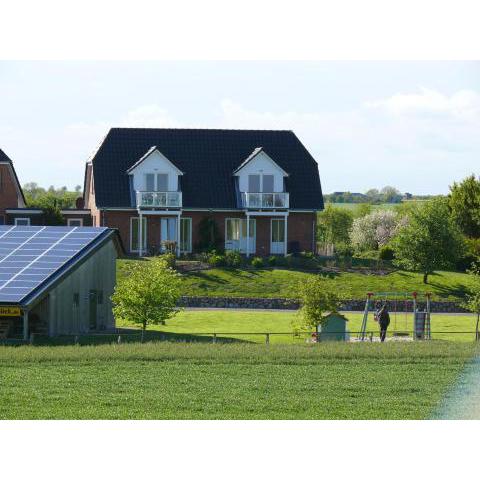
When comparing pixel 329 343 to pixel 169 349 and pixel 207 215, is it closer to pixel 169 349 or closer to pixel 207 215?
pixel 169 349

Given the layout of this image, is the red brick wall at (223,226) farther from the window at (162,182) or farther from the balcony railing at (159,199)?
the window at (162,182)

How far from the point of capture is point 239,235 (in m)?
66.1

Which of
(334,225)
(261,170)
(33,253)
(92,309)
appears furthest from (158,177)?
(334,225)

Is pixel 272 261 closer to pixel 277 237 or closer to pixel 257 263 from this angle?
pixel 257 263

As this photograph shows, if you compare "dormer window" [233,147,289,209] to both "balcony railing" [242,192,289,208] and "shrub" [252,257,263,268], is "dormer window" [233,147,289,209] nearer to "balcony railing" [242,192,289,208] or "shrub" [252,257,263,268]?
"balcony railing" [242,192,289,208]

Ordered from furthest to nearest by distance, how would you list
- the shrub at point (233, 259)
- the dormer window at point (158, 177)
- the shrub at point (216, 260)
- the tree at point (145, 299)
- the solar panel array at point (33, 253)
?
the dormer window at point (158, 177)
the shrub at point (233, 259)
the shrub at point (216, 260)
the tree at point (145, 299)
the solar panel array at point (33, 253)

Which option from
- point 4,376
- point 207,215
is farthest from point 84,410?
point 207,215

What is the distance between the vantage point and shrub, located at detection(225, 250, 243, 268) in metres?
59.0

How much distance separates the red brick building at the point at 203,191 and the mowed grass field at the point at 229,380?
30.6 m

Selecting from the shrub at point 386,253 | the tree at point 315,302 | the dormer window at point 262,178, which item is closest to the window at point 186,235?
the dormer window at point 262,178

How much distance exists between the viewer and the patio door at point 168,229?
64.9 metres

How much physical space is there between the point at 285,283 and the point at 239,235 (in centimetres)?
1073

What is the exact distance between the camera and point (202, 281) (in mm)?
55562

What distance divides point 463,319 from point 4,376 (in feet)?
86.0
